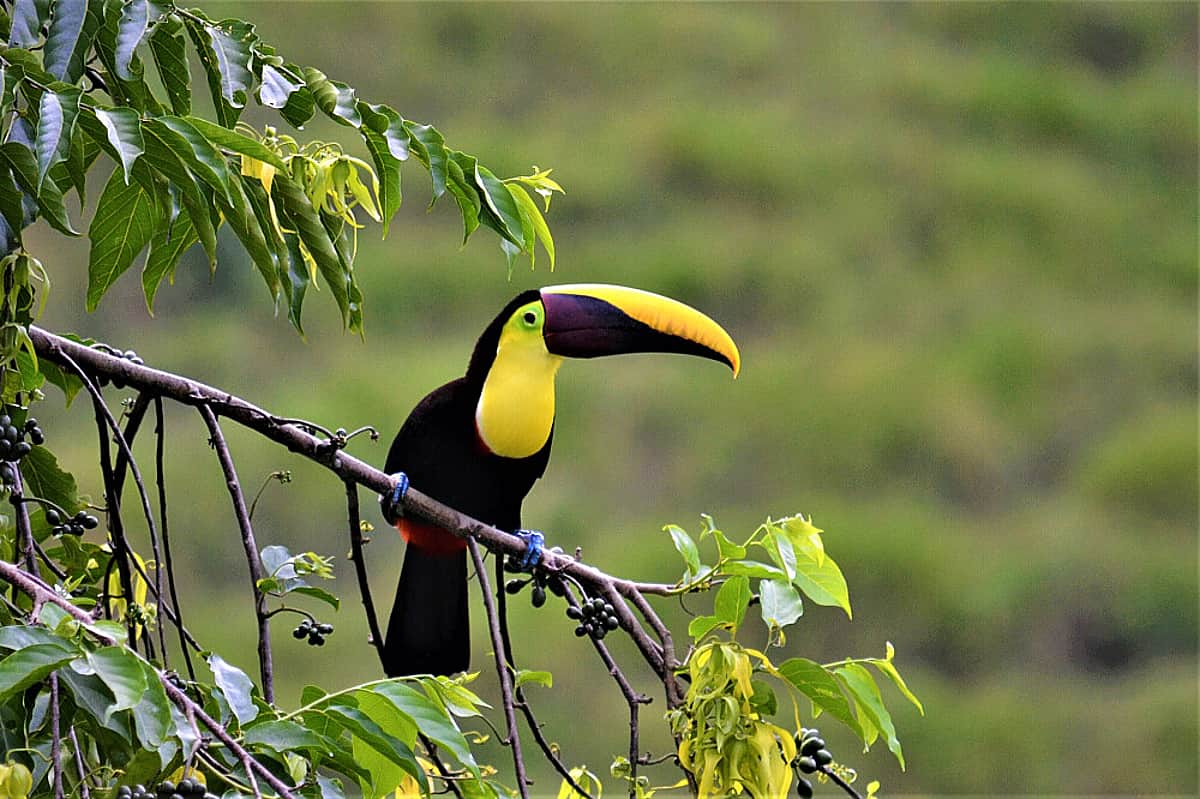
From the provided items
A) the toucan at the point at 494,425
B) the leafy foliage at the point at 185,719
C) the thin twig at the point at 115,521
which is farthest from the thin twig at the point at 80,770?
the toucan at the point at 494,425

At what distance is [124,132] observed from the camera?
773 mm

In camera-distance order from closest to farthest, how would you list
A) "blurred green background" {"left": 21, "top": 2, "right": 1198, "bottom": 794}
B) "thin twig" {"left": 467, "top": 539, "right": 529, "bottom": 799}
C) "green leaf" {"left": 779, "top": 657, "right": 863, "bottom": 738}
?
"thin twig" {"left": 467, "top": 539, "right": 529, "bottom": 799}
"green leaf" {"left": 779, "top": 657, "right": 863, "bottom": 738}
"blurred green background" {"left": 21, "top": 2, "right": 1198, "bottom": 794}

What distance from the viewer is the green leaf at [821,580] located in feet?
3.50

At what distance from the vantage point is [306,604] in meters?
3.87

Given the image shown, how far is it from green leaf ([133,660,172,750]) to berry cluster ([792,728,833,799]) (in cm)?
48

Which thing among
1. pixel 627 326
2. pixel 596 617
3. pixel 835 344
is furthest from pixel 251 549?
pixel 835 344

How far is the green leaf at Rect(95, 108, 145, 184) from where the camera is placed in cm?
76

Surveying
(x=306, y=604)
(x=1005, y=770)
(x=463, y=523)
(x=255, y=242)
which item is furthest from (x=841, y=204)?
(x=255, y=242)

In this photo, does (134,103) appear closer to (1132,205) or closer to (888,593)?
(888,593)

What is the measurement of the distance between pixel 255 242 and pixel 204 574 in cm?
276

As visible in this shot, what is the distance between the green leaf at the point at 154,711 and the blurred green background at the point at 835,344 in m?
2.60

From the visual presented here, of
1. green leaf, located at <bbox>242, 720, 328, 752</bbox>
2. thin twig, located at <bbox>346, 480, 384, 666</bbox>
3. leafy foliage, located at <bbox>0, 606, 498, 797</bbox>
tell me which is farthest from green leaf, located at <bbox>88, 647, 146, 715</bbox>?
thin twig, located at <bbox>346, 480, 384, 666</bbox>

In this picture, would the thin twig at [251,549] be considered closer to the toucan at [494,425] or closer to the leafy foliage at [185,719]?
the leafy foliage at [185,719]

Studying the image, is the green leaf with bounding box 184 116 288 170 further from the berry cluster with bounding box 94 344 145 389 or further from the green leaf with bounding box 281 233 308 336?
the berry cluster with bounding box 94 344 145 389
